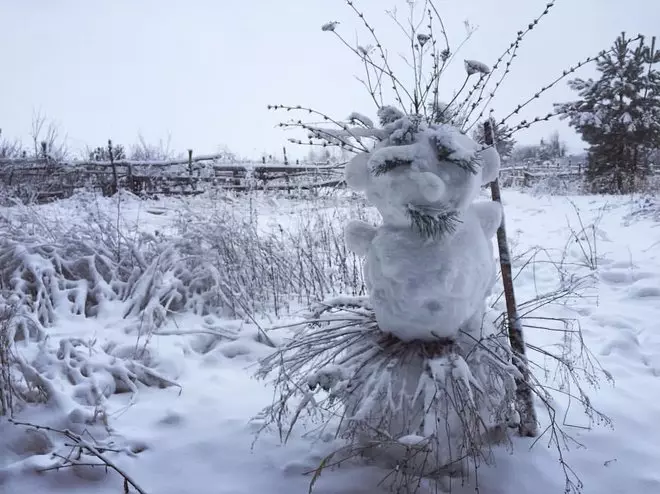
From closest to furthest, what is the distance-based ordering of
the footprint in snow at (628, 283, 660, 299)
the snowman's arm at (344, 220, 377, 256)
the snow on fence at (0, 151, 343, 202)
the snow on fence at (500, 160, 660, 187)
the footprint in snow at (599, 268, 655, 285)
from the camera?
the snowman's arm at (344, 220, 377, 256) < the footprint in snow at (628, 283, 660, 299) < the footprint in snow at (599, 268, 655, 285) < the snow on fence at (0, 151, 343, 202) < the snow on fence at (500, 160, 660, 187)

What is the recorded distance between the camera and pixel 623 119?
1139cm

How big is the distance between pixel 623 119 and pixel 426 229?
1298 centimetres

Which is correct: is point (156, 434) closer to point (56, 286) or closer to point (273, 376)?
point (273, 376)

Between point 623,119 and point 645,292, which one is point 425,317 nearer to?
point 645,292

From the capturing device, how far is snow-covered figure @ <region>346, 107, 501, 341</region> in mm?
1188

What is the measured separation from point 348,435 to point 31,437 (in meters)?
1.14

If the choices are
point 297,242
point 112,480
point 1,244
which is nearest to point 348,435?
point 112,480

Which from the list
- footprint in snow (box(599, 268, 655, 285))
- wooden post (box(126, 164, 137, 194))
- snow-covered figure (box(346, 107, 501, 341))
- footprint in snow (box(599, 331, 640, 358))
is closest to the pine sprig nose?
snow-covered figure (box(346, 107, 501, 341))

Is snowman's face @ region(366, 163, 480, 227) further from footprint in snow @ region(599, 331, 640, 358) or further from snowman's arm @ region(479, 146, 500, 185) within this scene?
footprint in snow @ region(599, 331, 640, 358)

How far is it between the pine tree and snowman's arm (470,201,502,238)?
11475mm

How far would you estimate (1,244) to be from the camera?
10.9 feet

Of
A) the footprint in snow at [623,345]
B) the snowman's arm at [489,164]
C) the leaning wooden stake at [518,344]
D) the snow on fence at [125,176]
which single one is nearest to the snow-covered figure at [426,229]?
the snowman's arm at [489,164]

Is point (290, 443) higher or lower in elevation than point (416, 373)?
lower


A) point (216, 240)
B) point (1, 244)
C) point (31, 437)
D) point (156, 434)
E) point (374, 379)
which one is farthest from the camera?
point (216, 240)
